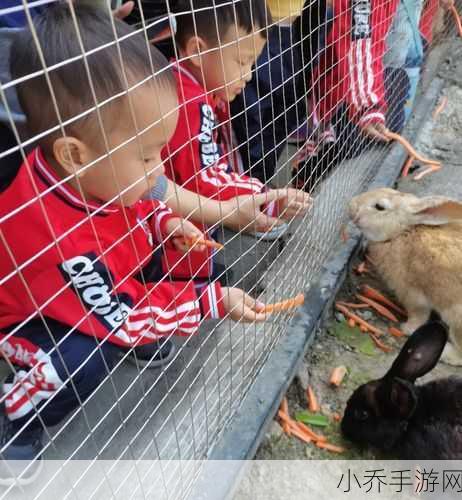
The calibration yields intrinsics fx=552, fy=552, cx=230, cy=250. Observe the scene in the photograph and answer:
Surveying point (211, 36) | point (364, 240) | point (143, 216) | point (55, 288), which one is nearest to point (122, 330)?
point (55, 288)

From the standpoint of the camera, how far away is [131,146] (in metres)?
1.01

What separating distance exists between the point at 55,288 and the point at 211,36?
906 mm

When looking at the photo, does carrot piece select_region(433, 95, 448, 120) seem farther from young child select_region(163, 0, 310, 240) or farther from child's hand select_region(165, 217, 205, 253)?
child's hand select_region(165, 217, 205, 253)

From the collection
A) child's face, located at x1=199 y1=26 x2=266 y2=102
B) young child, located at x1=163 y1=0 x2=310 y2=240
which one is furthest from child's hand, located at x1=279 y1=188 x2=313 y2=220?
child's face, located at x1=199 y1=26 x2=266 y2=102

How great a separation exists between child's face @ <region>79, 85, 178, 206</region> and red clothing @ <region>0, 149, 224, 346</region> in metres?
0.05

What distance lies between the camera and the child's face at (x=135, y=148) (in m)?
0.97

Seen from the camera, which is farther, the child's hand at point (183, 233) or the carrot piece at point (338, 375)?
the carrot piece at point (338, 375)

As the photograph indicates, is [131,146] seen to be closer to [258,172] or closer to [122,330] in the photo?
[122,330]

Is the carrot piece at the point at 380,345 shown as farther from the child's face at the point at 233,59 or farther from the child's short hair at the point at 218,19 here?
the child's short hair at the point at 218,19

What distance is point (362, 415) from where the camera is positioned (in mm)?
1639

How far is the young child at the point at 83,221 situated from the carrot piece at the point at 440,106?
301cm

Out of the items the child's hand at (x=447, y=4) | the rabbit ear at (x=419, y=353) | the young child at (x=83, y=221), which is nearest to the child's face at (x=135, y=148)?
the young child at (x=83, y=221)

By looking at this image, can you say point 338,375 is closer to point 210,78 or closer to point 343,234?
point 343,234

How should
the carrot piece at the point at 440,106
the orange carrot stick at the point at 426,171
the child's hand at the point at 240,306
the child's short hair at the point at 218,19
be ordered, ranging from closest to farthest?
the child's hand at the point at 240,306
the child's short hair at the point at 218,19
the orange carrot stick at the point at 426,171
the carrot piece at the point at 440,106
